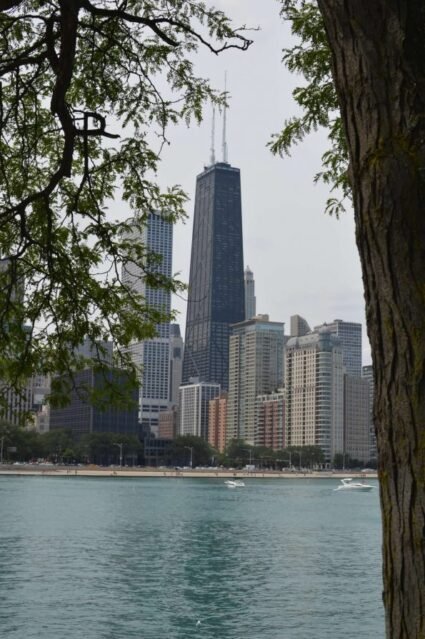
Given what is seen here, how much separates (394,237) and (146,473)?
170266 millimetres

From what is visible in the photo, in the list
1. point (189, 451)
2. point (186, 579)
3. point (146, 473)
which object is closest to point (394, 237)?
point (186, 579)

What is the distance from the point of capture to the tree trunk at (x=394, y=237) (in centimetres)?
268

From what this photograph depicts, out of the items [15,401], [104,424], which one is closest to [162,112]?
[15,401]

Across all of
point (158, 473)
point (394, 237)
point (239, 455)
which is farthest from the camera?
point (239, 455)

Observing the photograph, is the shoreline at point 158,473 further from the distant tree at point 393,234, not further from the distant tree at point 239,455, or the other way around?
the distant tree at point 393,234

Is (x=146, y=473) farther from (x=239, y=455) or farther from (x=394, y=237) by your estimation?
(x=394, y=237)

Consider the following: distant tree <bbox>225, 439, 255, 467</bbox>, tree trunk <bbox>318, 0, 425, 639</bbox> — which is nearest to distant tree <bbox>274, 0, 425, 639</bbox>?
tree trunk <bbox>318, 0, 425, 639</bbox>

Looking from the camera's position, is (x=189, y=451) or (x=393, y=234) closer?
(x=393, y=234)

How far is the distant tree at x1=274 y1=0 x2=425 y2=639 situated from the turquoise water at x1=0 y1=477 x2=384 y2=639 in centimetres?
1774

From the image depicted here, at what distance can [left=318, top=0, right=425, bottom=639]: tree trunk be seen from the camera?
2.68 m

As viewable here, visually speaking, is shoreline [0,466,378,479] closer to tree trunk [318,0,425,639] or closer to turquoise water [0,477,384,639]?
turquoise water [0,477,384,639]

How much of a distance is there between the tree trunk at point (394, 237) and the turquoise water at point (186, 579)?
17729mm

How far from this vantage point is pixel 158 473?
173000 mm

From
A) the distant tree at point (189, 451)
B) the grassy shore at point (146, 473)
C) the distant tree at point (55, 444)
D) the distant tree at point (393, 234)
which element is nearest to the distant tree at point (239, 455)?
the distant tree at point (189, 451)
